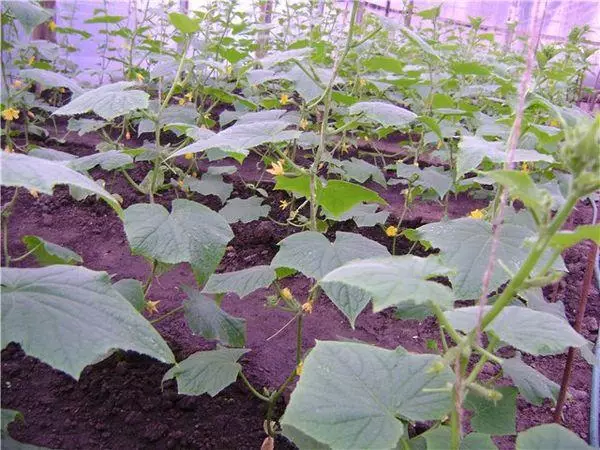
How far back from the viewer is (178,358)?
177 centimetres

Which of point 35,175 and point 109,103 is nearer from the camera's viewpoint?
point 35,175

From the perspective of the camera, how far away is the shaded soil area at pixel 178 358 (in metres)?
1.49

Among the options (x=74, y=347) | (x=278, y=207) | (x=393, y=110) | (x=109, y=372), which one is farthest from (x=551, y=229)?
(x=278, y=207)

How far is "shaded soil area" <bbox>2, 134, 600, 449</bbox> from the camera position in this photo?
1493 millimetres

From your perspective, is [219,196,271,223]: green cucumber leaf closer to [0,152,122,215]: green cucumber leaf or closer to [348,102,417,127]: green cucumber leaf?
[348,102,417,127]: green cucumber leaf

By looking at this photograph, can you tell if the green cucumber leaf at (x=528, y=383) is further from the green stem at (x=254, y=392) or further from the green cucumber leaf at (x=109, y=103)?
the green cucumber leaf at (x=109, y=103)

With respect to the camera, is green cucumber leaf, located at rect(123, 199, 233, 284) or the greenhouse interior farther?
green cucumber leaf, located at rect(123, 199, 233, 284)

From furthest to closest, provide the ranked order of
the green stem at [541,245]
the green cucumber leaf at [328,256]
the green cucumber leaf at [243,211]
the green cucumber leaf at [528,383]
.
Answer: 1. the green cucumber leaf at [243,211]
2. the green cucumber leaf at [528,383]
3. the green cucumber leaf at [328,256]
4. the green stem at [541,245]

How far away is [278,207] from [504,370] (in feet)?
5.96

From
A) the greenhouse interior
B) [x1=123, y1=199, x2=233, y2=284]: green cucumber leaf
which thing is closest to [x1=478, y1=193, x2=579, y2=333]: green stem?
the greenhouse interior

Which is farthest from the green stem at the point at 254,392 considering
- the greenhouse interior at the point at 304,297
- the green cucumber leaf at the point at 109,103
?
the green cucumber leaf at the point at 109,103

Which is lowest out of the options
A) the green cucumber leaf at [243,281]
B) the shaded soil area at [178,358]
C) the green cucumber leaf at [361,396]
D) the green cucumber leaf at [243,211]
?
the shaded soil area at [178,358]

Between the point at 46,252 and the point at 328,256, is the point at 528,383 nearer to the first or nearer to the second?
the point at 328,256

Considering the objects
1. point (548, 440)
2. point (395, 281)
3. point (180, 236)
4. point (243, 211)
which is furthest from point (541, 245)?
point (243, 211)
